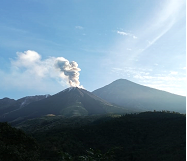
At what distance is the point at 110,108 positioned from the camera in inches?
7761

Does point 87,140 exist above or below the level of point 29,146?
below

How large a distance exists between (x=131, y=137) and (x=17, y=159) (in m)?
42.3

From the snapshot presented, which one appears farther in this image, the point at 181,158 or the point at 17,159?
the point at 181,158

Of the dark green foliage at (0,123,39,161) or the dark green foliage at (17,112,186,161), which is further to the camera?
the dark green foliage at (17,112,186,161)

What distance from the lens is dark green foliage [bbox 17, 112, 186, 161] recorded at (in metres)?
36.9

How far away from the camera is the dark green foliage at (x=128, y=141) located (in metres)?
36.9

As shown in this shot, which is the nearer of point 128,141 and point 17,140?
point 17,140

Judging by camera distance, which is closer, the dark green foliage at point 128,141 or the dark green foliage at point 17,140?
the dark green foliage at point 17,140

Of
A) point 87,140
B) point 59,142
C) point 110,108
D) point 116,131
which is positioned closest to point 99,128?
point 116,131

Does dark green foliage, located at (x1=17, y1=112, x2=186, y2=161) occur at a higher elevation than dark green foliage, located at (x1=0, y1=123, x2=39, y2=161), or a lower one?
lower

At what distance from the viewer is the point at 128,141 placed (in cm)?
5134

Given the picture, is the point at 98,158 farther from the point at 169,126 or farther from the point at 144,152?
the point at 169,126

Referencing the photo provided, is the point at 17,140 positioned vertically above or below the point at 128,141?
above

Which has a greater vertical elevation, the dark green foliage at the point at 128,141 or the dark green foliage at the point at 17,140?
the dark green foliage at the point at 17,140
